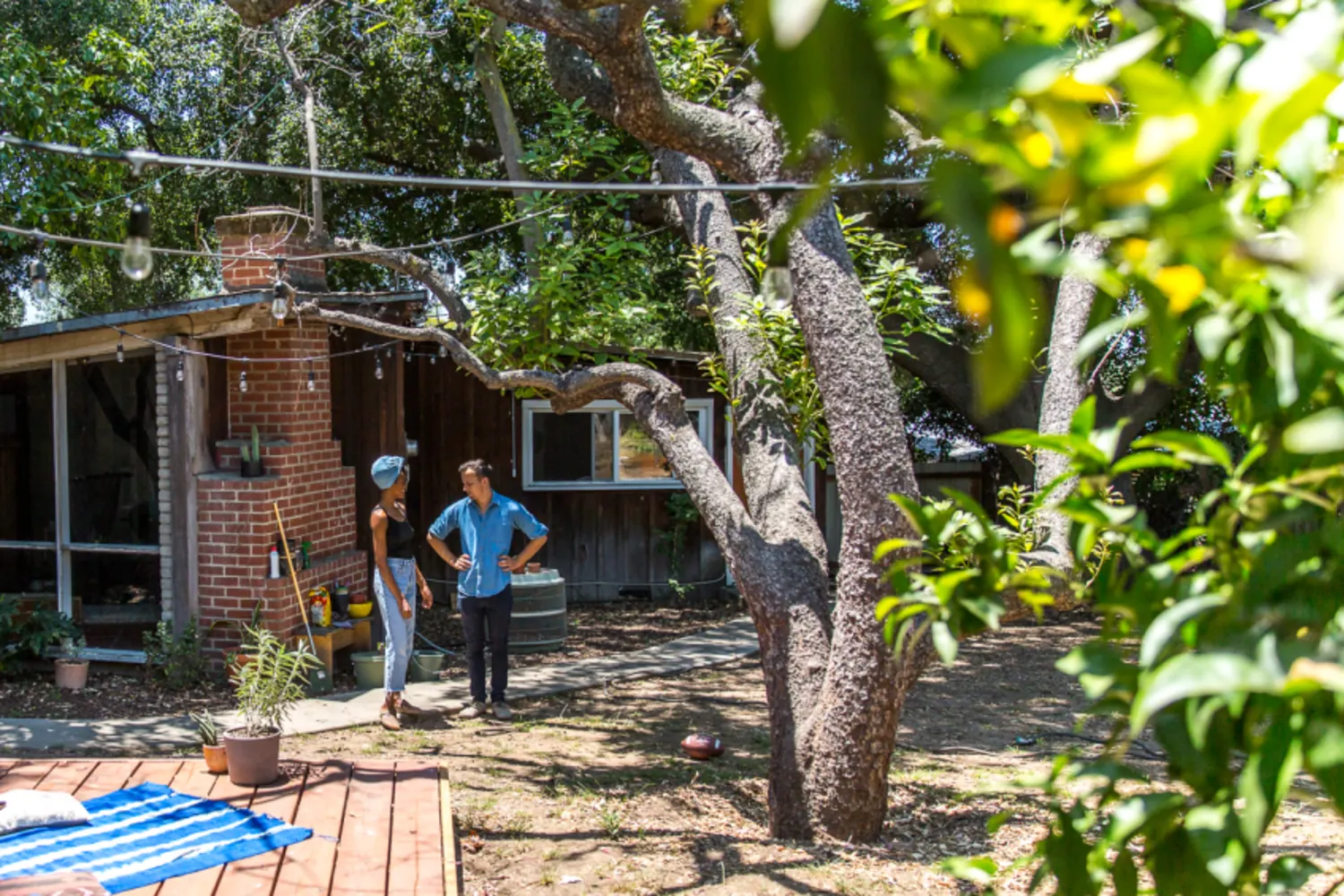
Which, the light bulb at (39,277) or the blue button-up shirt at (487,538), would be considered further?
the blue button-up shirt at (487,538)

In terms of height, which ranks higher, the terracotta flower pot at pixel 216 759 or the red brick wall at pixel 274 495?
the red brick wall at pixel 274 495

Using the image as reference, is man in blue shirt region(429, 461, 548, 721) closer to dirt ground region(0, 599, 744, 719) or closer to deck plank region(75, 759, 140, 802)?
dirt ground region(0, 599, 744, 719)

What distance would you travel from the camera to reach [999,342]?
0.66 m

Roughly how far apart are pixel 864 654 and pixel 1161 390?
7889 millimetres

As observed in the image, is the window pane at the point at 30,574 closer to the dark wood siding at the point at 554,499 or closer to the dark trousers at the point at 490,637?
the dark trousers at the point at 490,637

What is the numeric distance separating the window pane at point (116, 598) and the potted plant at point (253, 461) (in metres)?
1.01

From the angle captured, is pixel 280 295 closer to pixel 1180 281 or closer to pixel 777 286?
pixel 777 286

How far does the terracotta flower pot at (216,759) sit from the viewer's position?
528cm

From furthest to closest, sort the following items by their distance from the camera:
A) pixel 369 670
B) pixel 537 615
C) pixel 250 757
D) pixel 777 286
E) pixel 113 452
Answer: pixel 537 615 → pixel 113 452 → pixel 369 670 → pixel 250 757 → pixel 777 286

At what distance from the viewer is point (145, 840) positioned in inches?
173

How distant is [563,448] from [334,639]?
15.7 feet

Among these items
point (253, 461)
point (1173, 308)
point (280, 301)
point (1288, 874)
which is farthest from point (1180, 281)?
point (253, 461)

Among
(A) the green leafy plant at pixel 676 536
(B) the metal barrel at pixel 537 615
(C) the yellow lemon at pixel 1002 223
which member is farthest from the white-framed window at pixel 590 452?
(C) the yellow lemon at pixel 1002 223

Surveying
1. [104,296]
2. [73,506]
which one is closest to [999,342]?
[73,506]
